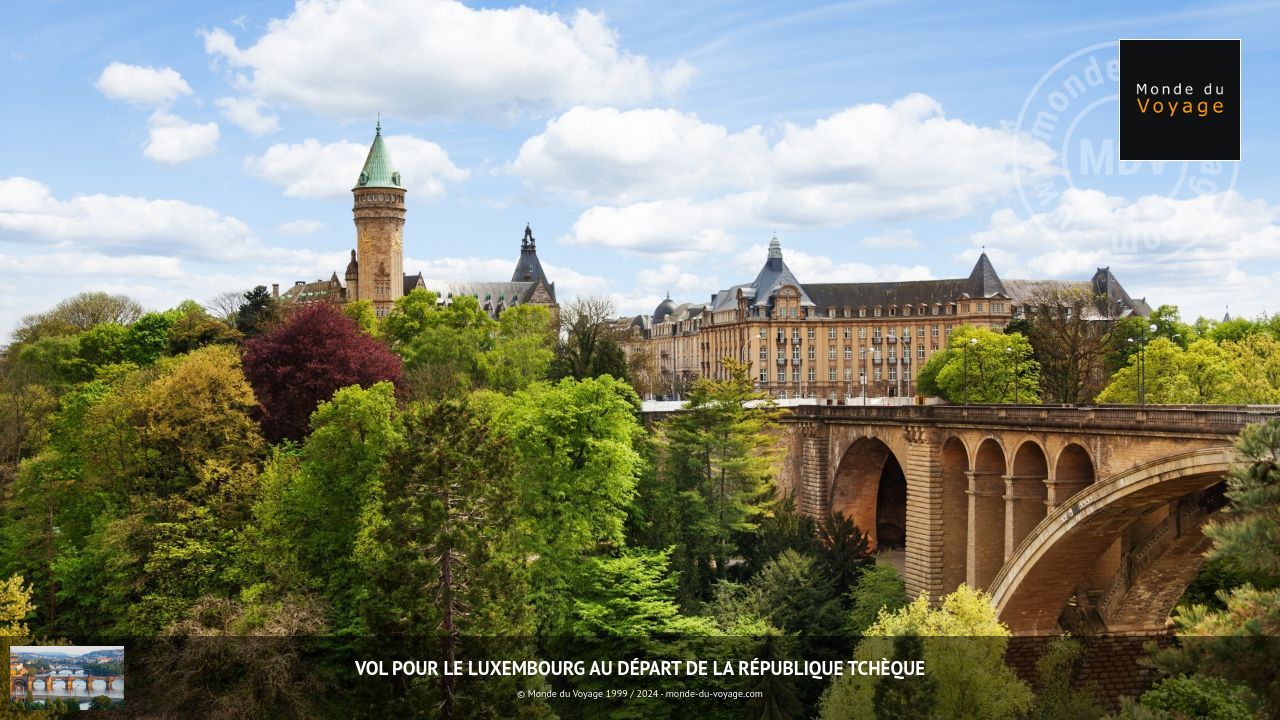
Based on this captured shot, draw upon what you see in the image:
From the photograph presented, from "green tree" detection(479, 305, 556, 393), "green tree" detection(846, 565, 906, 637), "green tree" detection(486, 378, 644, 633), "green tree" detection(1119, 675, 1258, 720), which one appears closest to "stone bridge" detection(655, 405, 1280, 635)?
"green tree" detection(846, 565, 906, 637)

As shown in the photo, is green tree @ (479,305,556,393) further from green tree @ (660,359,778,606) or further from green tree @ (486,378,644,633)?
green tree @ (486,378,644,633)

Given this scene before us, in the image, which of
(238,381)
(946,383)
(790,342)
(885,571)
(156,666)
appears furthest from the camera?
(790,342)

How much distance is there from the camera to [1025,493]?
111 ft

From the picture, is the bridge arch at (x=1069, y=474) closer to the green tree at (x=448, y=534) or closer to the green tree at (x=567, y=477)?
the green tree at (x=567, y=477)

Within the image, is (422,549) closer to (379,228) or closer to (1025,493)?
(1025,493)

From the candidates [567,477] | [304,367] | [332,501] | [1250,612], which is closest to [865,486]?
[567,477]

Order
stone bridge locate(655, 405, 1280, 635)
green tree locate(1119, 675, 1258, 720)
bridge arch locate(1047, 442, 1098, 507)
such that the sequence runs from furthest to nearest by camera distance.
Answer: bridge arch locate(1047, 442, 1098, 507)
green tree locate(1119, 675, 1258, 720)
stone bridge locate(655, 405, 1280, 635)

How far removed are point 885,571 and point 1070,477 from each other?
1114 cm

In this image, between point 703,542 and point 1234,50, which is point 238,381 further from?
point 1234,50

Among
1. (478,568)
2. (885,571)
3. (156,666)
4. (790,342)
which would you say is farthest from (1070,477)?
(790,342)

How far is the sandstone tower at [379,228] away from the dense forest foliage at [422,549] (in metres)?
58.6

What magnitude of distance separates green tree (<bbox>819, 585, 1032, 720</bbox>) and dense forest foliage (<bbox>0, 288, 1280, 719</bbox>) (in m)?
0.08

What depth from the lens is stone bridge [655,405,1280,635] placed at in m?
26.7

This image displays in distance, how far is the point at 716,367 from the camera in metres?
125
